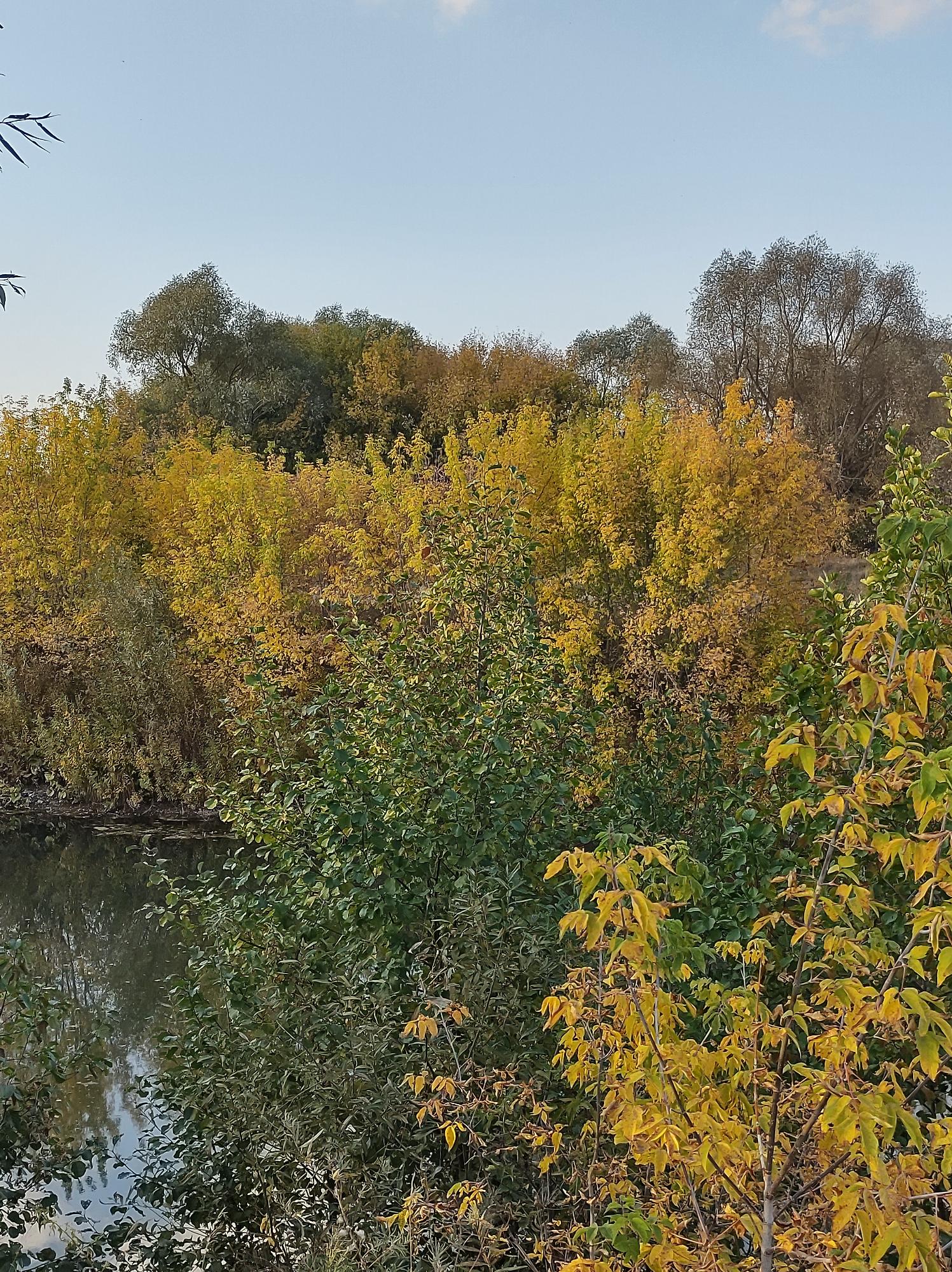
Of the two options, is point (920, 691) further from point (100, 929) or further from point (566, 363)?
point (566, 363)

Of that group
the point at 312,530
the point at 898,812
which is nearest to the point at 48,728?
the point at 312,530

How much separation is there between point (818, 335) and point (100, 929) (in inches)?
918

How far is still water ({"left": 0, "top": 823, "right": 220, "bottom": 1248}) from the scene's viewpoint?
258 inches

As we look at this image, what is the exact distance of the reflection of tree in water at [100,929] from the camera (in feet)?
23.5

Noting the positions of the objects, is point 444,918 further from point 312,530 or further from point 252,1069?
point 312,530

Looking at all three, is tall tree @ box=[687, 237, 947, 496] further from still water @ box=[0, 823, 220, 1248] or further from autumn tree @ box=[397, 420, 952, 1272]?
autumn tree @ box=[397, 420, 952, 1272]

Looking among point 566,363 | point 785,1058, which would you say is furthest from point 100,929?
point 566,363

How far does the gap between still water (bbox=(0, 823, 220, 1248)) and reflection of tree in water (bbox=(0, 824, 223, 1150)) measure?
0.01 metres

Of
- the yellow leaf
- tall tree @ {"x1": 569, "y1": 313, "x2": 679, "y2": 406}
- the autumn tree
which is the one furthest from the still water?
tall tree @ {"x1": 569, "y1": 313, "x2": 679, "y2": 406}

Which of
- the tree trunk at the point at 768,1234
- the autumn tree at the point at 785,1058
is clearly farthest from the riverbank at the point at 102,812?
the tree trunk at the point at 768,1234

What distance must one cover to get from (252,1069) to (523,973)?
1.06 m

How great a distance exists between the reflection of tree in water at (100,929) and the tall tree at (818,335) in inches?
765

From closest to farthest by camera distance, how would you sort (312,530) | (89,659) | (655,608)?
(655,608)
(89,659)
(312,530)

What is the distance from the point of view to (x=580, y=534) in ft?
36.0
